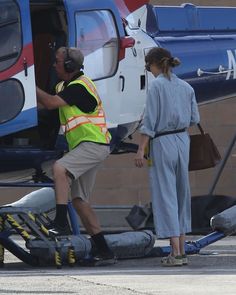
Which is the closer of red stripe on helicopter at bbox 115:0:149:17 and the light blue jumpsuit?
the light blue jumpsuit

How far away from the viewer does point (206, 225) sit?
13.4 metres

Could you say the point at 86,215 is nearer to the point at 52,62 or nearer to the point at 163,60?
the point at 163,60

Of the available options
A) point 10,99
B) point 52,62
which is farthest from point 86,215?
point 52,62

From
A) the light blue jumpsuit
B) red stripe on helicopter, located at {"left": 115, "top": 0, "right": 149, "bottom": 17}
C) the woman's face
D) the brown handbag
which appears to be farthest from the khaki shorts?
red stripe on helicopter, located at {"left": 115, "top": 0, "right": 149, "bottom": 17}

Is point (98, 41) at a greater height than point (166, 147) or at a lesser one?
greater

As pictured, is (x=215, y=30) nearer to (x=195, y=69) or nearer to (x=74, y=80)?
(x=195, y=69)

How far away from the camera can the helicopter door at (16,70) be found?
957 centimetres

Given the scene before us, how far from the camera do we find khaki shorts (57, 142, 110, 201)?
940 centimetres

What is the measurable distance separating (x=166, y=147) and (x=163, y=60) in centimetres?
68

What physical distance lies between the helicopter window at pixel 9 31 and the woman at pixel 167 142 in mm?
1040

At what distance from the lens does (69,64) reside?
9.42 m

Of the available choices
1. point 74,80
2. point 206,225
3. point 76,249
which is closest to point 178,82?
point 74,80

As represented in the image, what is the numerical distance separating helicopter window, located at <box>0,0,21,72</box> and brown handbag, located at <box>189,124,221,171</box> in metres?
1.61

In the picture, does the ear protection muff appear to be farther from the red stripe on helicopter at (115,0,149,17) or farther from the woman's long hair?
the red stripe on helicopter at (115,0,149,17)
